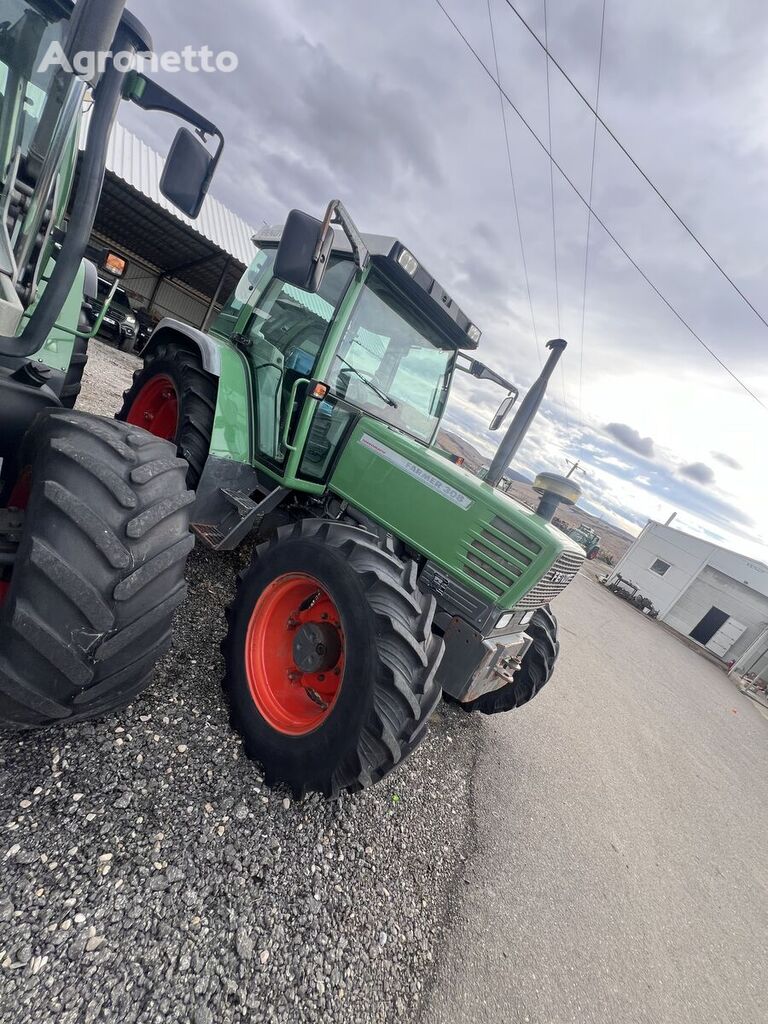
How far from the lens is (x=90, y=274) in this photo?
3.27m

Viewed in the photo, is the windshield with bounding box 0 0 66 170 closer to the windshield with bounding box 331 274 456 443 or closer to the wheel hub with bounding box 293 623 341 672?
the windshield with bounding box 331 274 456 443

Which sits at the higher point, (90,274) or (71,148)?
(71,148)

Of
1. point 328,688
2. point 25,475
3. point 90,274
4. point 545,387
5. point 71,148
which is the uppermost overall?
point 545,387

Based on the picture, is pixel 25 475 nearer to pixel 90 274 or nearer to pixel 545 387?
pixel 90 274

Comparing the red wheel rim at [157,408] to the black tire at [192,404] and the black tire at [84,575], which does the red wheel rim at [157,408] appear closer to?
the black tire at [192,404]

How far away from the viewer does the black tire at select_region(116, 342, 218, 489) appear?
115 inches

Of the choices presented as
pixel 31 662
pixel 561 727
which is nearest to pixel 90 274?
pixel 31 662

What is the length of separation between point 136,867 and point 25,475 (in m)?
1.39

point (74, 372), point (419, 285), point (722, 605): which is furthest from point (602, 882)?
point (722, 605)

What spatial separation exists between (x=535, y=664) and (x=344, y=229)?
296cm

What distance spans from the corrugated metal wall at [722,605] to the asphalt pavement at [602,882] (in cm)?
1643

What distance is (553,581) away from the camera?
280 cm

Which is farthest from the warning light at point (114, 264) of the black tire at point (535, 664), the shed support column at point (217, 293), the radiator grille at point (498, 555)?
the shed support column at point (217, 293)

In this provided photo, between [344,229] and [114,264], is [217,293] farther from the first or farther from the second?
[344,229]
